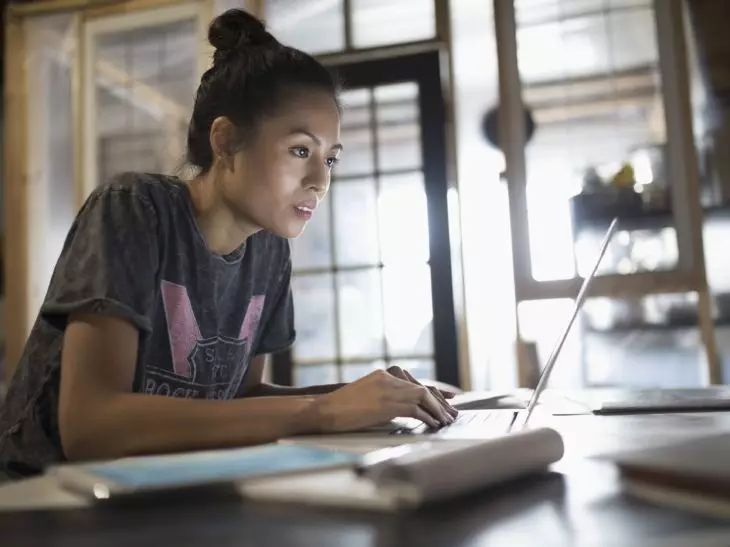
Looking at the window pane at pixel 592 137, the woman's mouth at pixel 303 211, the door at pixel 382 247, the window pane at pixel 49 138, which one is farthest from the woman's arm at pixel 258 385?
the window pane at pixel 49 138

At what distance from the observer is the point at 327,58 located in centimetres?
310

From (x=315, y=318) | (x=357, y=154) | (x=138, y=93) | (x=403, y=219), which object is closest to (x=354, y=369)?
(x=315, y=318)

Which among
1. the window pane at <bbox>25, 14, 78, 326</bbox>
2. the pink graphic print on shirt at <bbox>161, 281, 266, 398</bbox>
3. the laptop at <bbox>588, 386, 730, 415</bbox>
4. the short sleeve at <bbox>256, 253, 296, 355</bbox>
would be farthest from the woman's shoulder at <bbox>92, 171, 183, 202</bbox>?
the window pane at <bbox>25, 14, 78, 326</bbox>

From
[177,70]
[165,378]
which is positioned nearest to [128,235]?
[165,378]

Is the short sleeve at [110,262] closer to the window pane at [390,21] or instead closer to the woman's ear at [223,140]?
the woman's ear at [223,140]

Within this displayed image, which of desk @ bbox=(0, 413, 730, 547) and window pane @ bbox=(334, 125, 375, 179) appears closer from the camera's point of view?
desk @ bbox=(0, 413, 730, 547)

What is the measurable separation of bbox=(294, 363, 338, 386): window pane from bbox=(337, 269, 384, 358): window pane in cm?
10

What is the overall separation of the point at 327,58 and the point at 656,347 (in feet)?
5.96

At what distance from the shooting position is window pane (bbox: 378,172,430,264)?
3049 millimetres

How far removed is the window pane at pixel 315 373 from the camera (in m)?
3.16

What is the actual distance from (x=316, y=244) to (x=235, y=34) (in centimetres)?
206

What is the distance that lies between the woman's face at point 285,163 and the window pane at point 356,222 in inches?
80.2

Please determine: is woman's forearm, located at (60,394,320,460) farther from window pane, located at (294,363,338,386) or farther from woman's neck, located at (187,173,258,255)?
window pane, located at (294,363,338,386)

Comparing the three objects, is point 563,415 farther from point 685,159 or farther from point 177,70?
point 177,70
